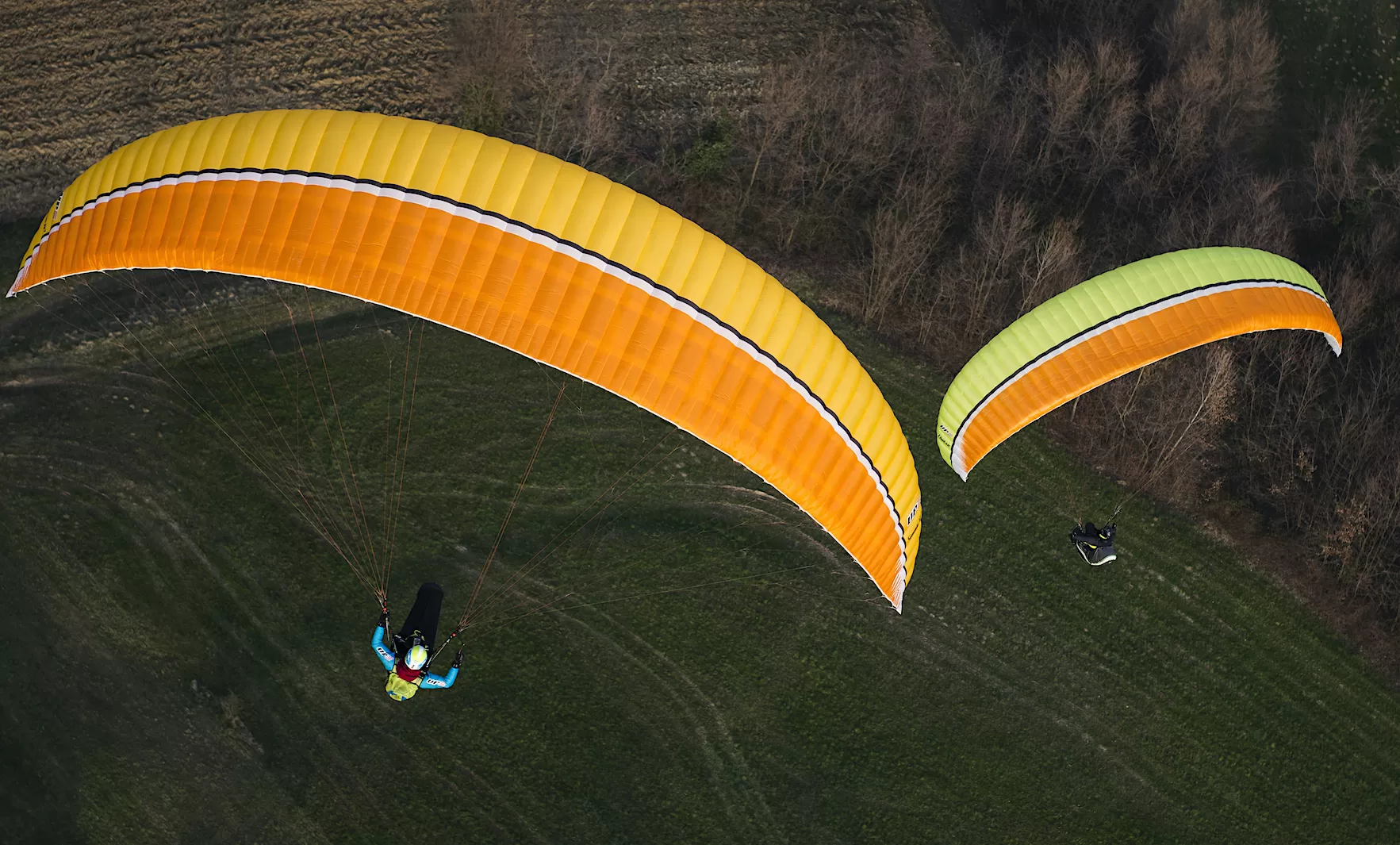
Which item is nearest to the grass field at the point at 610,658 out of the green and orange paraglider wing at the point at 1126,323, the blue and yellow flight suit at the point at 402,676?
the blue and yellow flight suit at the point at 402,676

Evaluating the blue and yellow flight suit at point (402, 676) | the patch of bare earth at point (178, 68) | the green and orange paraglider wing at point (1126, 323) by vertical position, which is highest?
the patch of bare earth at point (178, 68)

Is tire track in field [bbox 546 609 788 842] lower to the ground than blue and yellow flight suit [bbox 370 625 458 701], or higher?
higher

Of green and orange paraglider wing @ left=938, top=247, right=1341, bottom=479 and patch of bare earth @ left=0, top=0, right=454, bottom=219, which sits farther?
patch of bare earth @ left=0, top=0, right=454, bottom=219

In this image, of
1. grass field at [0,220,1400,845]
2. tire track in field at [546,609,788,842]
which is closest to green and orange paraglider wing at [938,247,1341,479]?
grass field at [0,220,1400,845]

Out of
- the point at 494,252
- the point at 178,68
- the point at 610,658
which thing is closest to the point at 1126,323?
the point at 494,252

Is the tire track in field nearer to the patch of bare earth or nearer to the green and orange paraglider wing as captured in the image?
the green and orange paraglider wing

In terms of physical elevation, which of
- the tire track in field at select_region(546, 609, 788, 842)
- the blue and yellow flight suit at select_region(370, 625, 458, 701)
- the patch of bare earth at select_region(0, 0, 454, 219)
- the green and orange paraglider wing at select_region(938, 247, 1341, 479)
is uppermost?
the patch of bare earth at select_region(0, 0, 454, 219)

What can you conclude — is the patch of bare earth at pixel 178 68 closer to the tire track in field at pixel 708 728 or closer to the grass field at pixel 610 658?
the grass field at pixel 610 658

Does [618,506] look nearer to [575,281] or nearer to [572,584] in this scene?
[572,584]
